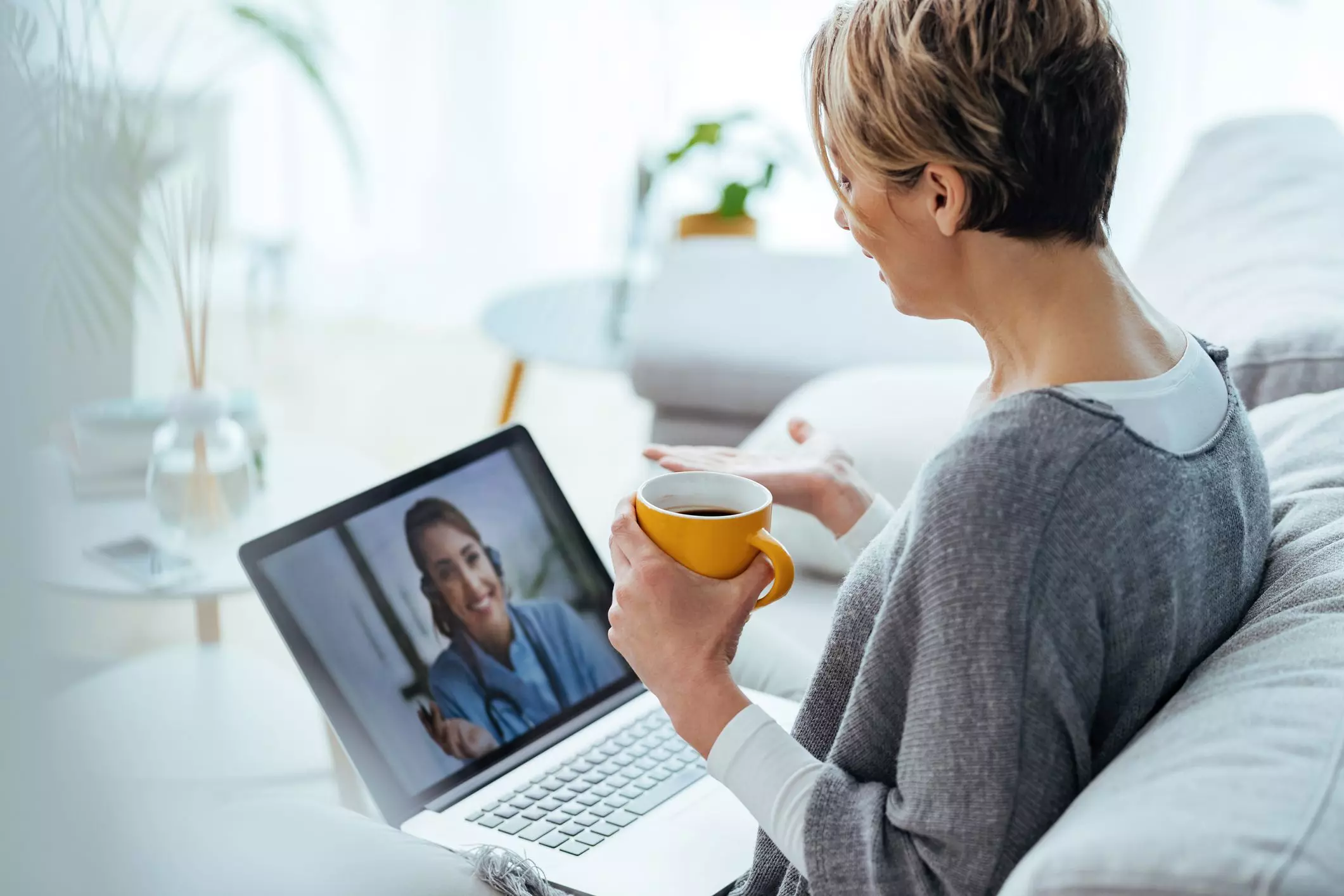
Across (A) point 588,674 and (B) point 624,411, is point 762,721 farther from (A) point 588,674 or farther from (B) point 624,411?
(B) point 624,411

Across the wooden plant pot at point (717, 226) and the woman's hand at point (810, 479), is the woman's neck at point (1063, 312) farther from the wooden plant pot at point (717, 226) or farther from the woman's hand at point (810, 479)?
the wooden plant pot at point (717, 226)

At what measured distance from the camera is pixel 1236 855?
1.81 ft

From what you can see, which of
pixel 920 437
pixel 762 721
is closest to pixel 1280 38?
pixel 920 437

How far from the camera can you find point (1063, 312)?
0.74m

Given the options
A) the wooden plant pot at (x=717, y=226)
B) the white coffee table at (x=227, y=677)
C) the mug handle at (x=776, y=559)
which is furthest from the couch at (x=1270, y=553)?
the wooden plant pot at (x=717, y=226)

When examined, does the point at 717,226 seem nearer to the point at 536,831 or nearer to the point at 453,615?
the point at 453,615

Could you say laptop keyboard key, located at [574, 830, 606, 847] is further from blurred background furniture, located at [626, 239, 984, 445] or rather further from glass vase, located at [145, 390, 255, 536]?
blurred background furniture, located at [626, 239, 984, 445]

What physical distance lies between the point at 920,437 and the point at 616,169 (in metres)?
2.35

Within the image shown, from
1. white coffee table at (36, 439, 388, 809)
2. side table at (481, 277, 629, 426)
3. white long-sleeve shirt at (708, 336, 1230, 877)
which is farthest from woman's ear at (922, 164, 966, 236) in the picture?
side table at (481, 277, 629, 426)

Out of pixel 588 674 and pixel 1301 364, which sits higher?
pixel 1301 364

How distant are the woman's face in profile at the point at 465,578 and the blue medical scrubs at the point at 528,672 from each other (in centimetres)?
2

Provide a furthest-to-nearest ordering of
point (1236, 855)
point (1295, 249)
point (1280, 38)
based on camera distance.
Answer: point (1280, 38) → point (1295, 249) → point (1236, 855)

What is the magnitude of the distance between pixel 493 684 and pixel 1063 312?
1.74ft

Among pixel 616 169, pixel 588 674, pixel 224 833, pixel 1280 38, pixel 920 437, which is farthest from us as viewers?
pixel 616 169
